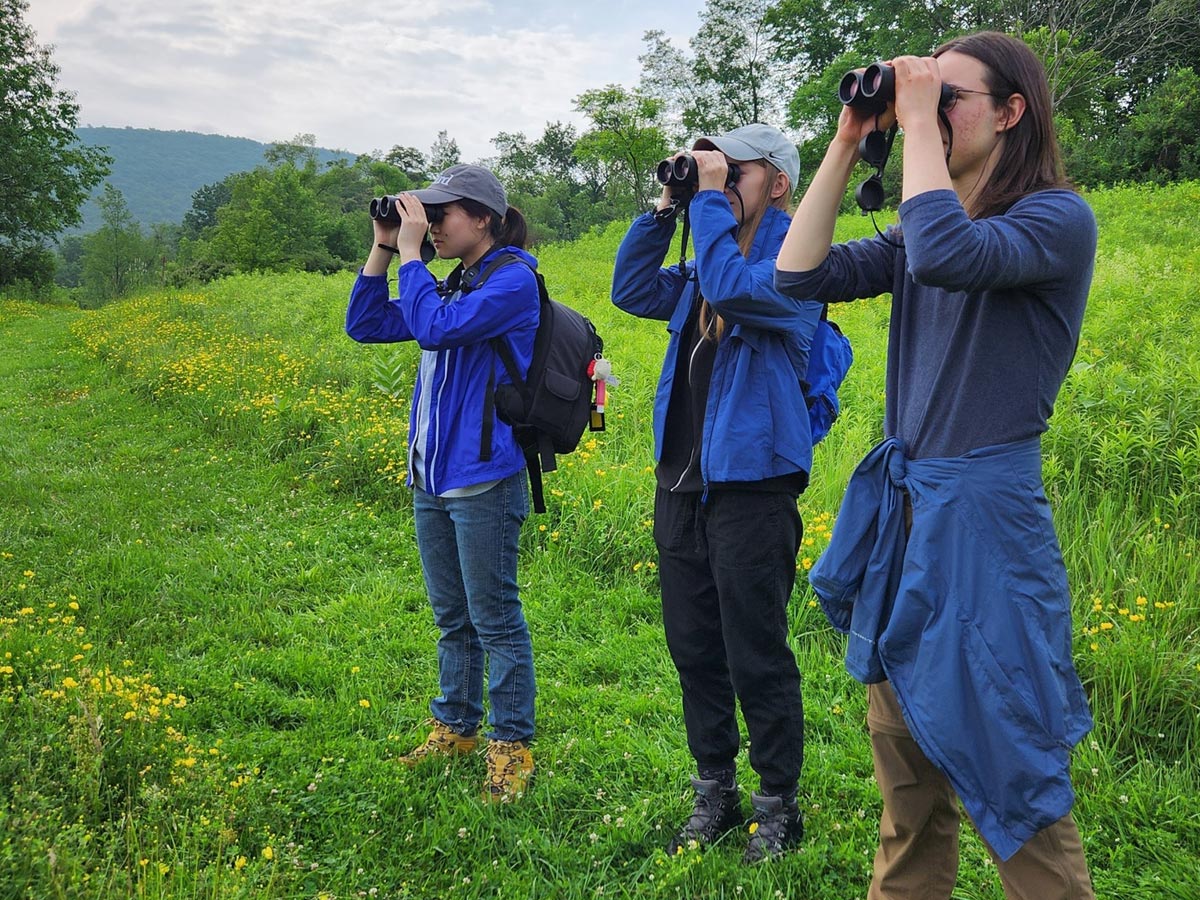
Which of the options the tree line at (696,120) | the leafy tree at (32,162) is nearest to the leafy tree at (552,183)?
the tree line at (696,120)

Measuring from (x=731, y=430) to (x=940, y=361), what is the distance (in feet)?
2.30

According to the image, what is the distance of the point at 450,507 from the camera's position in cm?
265

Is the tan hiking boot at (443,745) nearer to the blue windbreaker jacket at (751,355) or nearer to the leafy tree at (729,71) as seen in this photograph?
the blue windbreaker jacket at (751,355)

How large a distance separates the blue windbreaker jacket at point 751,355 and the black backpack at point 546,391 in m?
0.62

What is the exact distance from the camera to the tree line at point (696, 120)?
20344mm

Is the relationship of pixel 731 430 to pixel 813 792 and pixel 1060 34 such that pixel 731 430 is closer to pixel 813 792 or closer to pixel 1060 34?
pixel 813 792

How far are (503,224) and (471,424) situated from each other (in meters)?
0.71

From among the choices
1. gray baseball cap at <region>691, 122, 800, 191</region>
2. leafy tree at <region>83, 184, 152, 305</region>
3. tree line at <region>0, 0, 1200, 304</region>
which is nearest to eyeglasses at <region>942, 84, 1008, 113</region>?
gray baseball cap at <region>691, 122, 800, 191</region>

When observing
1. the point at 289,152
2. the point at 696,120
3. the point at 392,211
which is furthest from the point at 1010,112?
the point at 289,152

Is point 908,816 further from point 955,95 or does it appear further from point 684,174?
point 684,174

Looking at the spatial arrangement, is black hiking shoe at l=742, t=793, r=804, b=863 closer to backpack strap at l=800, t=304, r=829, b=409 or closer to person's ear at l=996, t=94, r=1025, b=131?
backpack strap at l=800, t=304, r=829, b=409

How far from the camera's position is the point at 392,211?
2.62 metres

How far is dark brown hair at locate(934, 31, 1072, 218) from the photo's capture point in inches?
54.3

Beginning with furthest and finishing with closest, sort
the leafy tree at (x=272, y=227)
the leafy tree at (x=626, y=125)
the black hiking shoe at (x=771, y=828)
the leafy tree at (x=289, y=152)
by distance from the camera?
the leafy tree at (x=289, y=152) → the leafy tree at (x=272, y=227) → the leafy tree at (x=626, y=125) → the black hiking shoe at (x=771, y=828)
